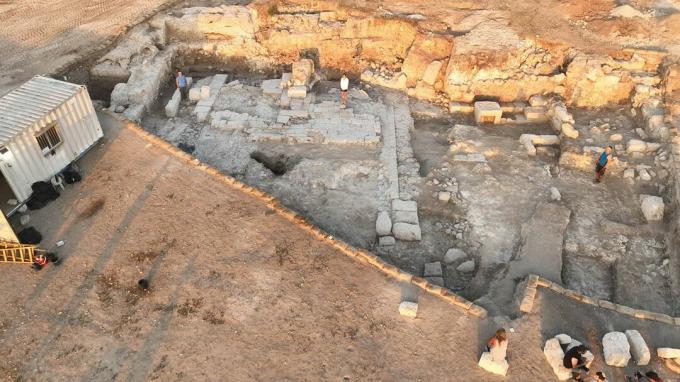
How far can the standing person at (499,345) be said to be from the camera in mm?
6664

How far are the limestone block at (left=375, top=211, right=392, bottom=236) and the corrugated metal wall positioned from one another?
6.57 metres

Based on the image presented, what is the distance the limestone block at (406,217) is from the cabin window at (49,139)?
7050mm

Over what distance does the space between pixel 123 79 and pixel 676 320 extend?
14.0 metres

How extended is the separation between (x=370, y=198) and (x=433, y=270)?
88.9 inches

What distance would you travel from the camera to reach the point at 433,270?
29.1 ft

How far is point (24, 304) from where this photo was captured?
302 inches

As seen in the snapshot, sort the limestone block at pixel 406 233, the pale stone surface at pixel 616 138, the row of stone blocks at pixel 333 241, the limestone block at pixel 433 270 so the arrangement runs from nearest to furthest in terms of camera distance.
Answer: the row of stone blocks at pixel 333 241 → the limestone block at pixel 433 270 → the limestone block at pixel 406 233 → the pale stone surface at pixel 616 138

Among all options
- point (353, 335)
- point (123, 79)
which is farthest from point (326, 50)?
point (353, 335)

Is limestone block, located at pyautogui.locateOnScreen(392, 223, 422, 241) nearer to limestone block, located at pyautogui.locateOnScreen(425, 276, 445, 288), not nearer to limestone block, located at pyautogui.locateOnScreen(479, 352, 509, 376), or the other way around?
limestone block, located at pyautogui.locateOnScreen(425, 276, 445, 288)

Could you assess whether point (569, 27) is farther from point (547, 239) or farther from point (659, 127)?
point (547, 239)

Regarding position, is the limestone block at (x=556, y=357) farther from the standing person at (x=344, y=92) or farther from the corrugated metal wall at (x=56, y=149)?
the corrugated metal wall at (x=56, y=149)

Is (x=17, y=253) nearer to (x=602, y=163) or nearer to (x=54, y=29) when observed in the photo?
(x=54, y=29)

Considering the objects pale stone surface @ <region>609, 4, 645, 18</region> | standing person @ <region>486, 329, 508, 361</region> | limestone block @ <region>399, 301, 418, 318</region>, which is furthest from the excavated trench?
pale stone surface @ <region>609, 4, 645, 18</region>

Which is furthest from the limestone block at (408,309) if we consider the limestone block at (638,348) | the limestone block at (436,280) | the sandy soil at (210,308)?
the limestone block at (638,348)
